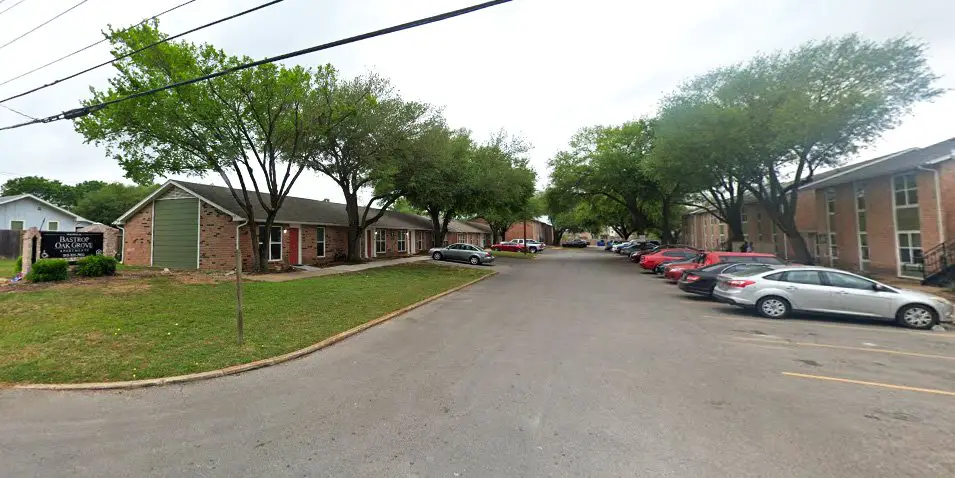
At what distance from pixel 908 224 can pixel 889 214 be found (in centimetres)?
103

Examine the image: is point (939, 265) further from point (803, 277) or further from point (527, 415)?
point (527, 415)

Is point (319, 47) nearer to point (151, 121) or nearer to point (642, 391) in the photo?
point (642, 391)

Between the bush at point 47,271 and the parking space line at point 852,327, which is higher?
the bush at point 47,271

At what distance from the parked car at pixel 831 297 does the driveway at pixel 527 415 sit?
2.02 meters

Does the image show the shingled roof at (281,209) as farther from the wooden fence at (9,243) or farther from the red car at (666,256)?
the red car at (666,256)

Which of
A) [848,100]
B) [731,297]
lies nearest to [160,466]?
[731,297]

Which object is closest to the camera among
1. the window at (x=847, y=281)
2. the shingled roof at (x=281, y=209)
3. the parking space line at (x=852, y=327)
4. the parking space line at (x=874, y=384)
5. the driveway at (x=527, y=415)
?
the driveway at (x=527, y=415)

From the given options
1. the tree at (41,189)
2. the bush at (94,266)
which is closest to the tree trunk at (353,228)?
the bush at (94,266)

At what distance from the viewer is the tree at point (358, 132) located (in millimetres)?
18688

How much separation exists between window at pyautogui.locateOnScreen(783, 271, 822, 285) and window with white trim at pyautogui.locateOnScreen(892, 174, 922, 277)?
41.5 ft

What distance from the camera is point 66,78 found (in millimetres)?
7801

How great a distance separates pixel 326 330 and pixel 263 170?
42.4 ft

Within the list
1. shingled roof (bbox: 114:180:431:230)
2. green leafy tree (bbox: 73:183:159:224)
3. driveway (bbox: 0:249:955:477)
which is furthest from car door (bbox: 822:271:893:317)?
green leafy tree (bbox: 73:183:159:224)

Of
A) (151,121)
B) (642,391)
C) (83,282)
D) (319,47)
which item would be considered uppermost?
(151,121)
